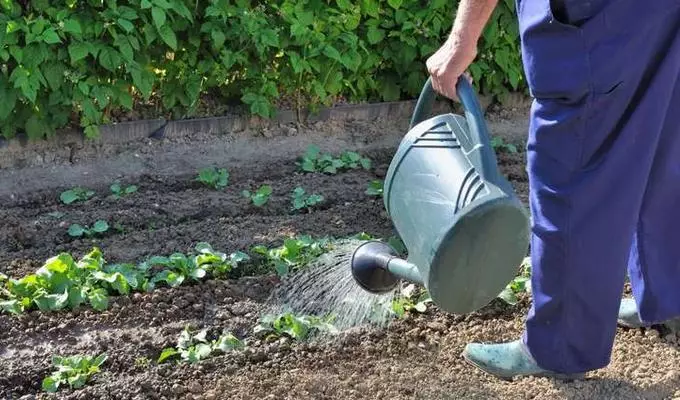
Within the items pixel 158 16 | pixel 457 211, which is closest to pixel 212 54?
pixel 158 16

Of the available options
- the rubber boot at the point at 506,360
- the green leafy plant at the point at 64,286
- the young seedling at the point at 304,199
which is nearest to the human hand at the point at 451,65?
the rubber boot at the point at 506,360

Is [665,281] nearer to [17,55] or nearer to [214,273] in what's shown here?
[214,273]

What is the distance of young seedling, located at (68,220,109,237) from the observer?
405cm

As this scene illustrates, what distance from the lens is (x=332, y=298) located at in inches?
137

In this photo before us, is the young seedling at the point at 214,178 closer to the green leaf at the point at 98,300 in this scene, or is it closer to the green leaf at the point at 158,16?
the green leaf at the point at 158,16

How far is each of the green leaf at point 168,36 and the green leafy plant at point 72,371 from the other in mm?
1971

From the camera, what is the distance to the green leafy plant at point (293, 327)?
3252 millimetres

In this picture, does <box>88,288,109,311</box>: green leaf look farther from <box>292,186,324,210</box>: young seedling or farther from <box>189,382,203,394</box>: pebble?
<box>292,186,324,210</box>: young seedling

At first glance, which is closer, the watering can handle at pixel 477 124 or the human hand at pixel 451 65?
the watering can handle at pixel 477 124

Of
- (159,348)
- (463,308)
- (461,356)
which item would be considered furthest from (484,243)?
(159,348)

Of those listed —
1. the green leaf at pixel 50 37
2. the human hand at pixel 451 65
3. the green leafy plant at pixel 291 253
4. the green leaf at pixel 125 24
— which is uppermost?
the human hand at pixel 451 65

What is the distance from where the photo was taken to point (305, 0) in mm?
5039

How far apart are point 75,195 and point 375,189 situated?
1.31 meters

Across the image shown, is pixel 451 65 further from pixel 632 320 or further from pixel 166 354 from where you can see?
pixel 166 354
